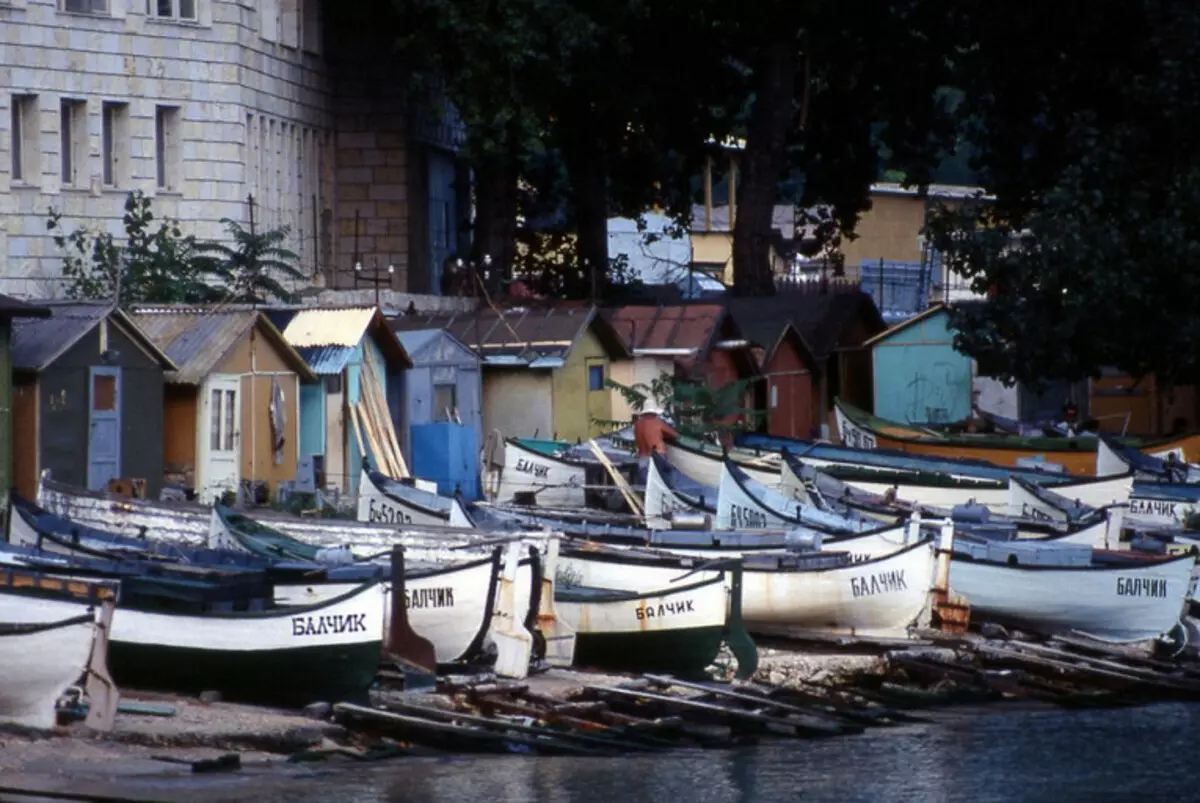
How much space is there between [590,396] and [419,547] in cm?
1612

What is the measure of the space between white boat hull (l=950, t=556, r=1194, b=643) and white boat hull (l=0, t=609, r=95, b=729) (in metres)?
11.9

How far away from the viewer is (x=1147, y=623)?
27.0m

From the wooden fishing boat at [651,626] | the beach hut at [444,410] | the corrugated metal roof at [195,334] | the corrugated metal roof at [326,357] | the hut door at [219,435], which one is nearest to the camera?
the wooden fishing boat at [651,626]

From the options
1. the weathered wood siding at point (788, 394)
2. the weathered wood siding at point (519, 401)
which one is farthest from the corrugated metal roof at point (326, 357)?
the weathered wood siding at point (788, 394)

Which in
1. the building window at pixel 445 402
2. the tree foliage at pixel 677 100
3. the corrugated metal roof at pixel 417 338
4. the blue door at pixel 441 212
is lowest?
the building window at pixel 445 402

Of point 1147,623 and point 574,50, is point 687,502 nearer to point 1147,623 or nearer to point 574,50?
point 1147,623

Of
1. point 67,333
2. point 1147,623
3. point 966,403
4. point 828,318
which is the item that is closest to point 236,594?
point 67,333

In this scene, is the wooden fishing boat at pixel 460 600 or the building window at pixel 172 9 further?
the building window at pixel 172 9

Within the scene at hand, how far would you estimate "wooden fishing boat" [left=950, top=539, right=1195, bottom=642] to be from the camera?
87.5ft

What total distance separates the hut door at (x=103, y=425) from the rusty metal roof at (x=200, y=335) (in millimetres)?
1322

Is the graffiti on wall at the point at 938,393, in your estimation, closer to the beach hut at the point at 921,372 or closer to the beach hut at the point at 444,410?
the beach hut at the point at 921,372

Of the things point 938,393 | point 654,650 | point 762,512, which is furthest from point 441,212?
point 654,650

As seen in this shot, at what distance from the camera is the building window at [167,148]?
135 feet

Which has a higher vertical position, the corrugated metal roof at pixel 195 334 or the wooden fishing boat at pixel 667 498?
the corrugated metal roof at pixel 195 334
